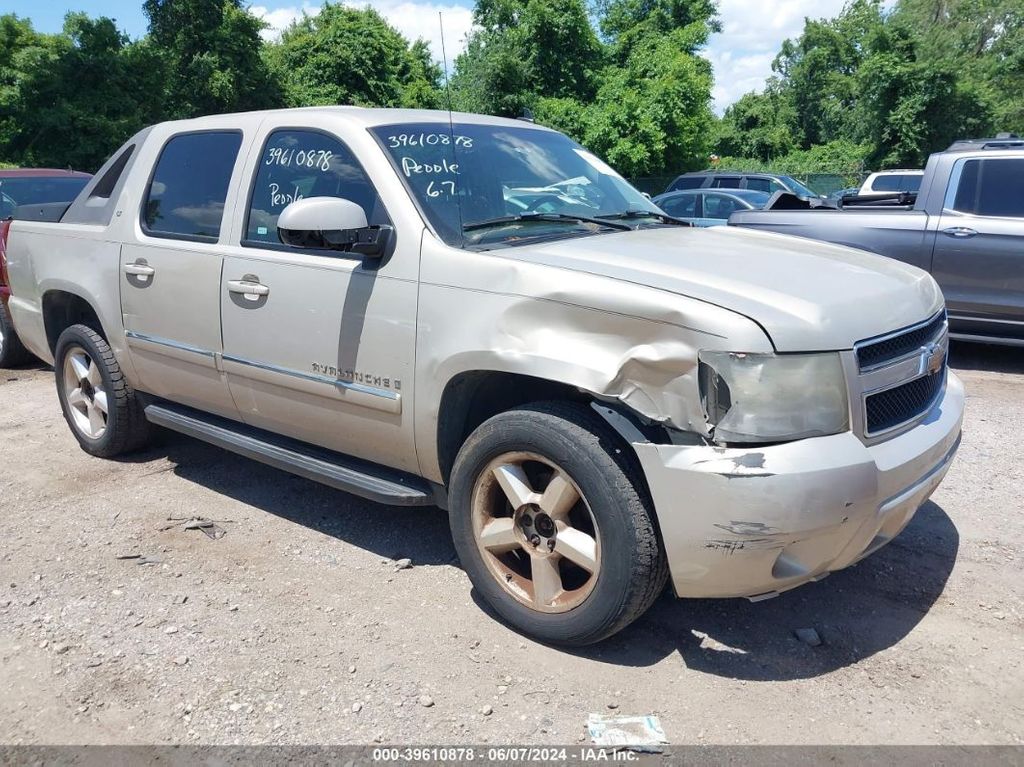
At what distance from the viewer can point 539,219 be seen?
3.55 metres

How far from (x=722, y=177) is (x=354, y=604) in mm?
17331

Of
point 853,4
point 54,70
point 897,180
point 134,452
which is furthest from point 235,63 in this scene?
point 853,4

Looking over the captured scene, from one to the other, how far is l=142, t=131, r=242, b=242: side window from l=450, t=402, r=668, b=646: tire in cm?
195

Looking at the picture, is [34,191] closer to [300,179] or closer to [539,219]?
[300,179]

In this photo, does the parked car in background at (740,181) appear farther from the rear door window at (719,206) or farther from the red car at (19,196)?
the red car at (19,196)

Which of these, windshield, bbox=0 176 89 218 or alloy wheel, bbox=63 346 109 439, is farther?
windshield, bbox=0 176 89 218

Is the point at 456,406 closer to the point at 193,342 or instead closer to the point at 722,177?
the point at 193,342

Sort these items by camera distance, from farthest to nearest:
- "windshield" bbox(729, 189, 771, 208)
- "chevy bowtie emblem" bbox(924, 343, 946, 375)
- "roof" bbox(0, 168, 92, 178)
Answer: "windshield" bbox(729, 189, 771, 208) < "roof" bbox(0, 168, 92, 178) < "chevy bowtie emblem" bbox(924, 343, 946, 375)

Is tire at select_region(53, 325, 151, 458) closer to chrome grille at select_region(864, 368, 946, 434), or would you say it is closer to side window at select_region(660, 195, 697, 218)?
chrome grille at select_region(864, 368, 946, 434)

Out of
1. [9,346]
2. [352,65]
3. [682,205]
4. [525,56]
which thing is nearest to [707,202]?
[682,205]

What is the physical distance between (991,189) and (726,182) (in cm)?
1237

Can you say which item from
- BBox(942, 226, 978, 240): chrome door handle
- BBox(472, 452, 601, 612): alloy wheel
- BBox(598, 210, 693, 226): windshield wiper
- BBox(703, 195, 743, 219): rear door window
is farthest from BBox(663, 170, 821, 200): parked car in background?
BBox(472, 452, 601, 612): alloy wheel

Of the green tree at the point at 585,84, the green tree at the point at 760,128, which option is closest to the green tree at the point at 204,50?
the green tree at the point at 585,84

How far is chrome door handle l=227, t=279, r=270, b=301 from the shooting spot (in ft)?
12.3
